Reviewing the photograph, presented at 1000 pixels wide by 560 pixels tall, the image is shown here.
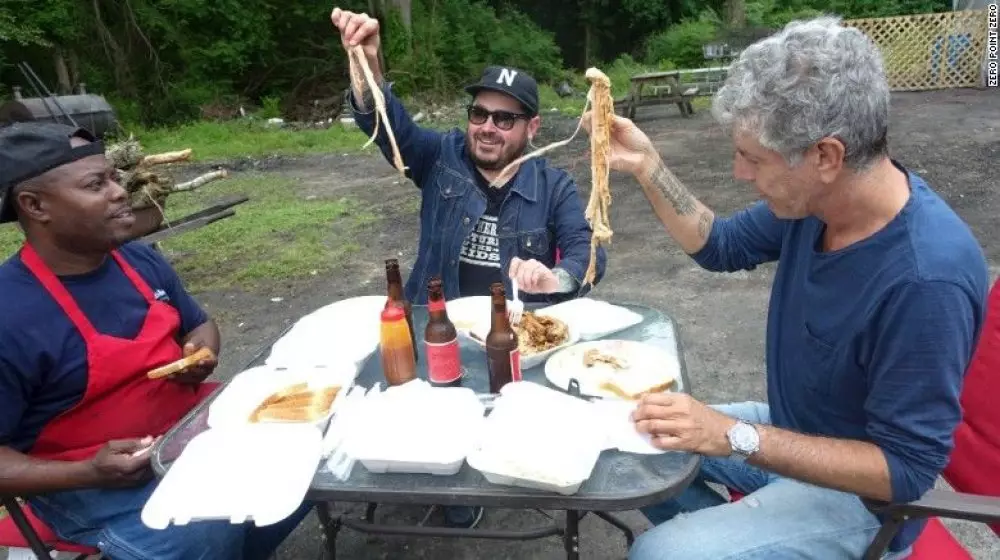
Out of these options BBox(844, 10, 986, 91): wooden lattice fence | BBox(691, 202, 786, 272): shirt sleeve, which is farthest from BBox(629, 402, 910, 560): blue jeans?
BBox(844, 10, 986, 91): wooden lattice fence

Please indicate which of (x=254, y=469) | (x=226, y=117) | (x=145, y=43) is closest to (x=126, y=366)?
(x=254, y=469)

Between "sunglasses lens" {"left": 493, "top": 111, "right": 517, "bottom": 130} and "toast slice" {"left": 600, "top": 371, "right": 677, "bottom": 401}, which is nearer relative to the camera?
"toast slice" {"left": 600, "top": 371, "right": 677, "bottom": 401}

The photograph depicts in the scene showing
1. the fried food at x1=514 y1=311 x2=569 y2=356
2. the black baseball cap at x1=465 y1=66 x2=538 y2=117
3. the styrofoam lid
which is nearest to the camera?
the styrofoam lid

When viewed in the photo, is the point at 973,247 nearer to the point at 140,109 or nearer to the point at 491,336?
the point at 491,336

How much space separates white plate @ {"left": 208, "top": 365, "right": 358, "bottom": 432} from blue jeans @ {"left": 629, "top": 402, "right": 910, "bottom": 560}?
1007mm

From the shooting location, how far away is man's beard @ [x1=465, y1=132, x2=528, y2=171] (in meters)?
3.32

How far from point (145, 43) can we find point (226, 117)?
297cm

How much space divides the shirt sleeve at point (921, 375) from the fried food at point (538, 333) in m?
0.99

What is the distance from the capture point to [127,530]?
6.68ft

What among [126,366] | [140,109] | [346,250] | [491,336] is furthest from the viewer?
[140,109]

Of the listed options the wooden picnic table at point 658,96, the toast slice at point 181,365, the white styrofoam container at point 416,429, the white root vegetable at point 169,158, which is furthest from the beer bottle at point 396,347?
the wooden picnic table at point 658,96

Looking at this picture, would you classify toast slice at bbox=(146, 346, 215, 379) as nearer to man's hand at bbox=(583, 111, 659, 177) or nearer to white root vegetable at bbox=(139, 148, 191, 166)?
man's hand at bbox=(583, 111, 659, 177)

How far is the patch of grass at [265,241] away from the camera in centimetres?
658

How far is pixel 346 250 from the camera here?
23.1 ft
